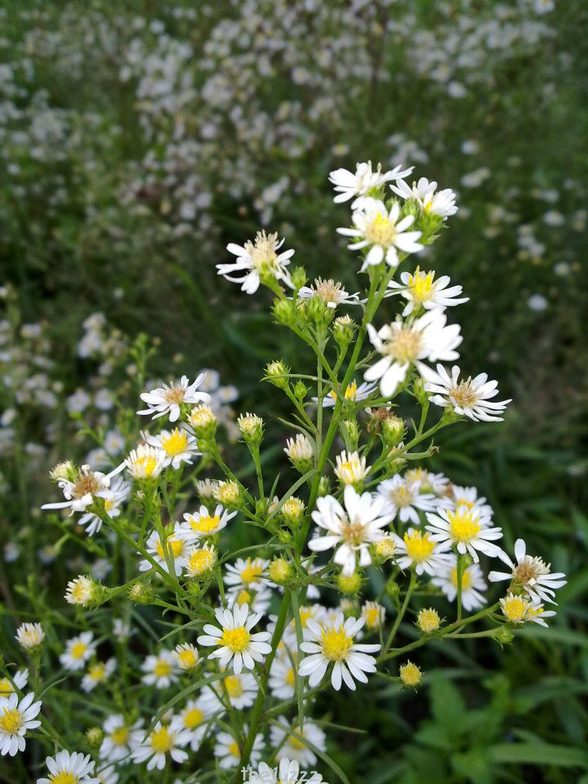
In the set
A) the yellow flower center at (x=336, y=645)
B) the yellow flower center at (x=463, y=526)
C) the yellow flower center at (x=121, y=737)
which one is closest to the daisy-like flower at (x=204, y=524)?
the yellow flower center at (x=336, y=645)

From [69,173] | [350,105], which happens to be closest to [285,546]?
[350,105]

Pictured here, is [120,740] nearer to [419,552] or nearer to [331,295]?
[419,552]

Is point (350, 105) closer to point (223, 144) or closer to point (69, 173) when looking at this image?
point (223, 144)

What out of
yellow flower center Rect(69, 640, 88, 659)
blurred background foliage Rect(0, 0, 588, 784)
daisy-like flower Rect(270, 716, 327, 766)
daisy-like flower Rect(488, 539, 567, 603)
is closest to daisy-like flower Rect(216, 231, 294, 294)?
daisy-like flower Rect(488, 539, 567, 603)

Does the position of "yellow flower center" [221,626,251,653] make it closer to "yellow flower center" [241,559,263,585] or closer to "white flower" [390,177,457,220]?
"yellow flower center" [241,559,263,585]

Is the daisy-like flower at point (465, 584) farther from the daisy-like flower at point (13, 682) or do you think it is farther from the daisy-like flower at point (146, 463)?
the daisy-like flower at point (13, 682)
